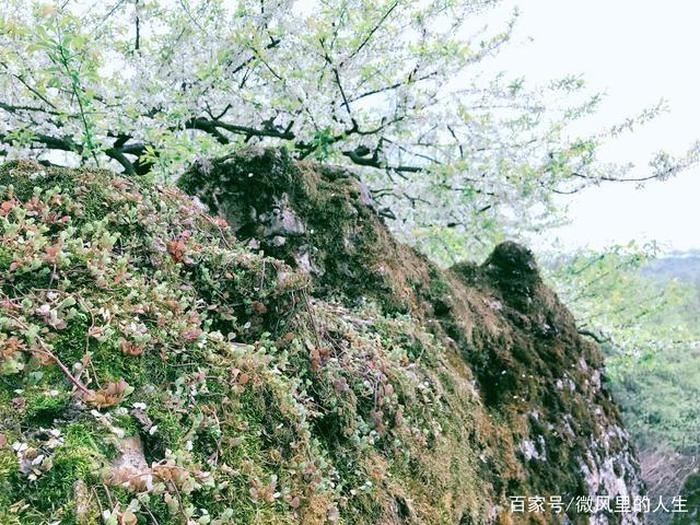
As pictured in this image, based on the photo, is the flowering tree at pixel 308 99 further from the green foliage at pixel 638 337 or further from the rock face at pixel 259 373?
the green foliage at pixel 638 337

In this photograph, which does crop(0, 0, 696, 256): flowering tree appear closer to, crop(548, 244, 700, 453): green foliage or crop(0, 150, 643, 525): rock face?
crop(0, 150, 643, 525): rock face

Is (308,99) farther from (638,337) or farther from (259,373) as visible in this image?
(638,337)

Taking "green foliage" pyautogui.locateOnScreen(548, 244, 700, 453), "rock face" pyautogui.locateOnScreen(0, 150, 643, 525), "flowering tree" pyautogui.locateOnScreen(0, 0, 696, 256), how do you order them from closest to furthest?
"rock face" pyautogui.locateOnScreen(0, 150, 643, 525) → "flowering tree" pyautogui.locateOnScreen(0, 0, 696, 256) → "green foliage" pyautogui.locateOnScreen(548, 244, 700, 453)

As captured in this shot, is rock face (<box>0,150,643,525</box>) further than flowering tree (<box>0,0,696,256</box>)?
No

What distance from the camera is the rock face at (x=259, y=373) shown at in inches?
75.8

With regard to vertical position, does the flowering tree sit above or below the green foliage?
above

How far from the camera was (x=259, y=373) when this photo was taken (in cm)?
262

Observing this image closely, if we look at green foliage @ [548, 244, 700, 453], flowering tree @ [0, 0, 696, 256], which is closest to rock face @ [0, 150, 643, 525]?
flowering tree @ [0, 0, 696, 256]

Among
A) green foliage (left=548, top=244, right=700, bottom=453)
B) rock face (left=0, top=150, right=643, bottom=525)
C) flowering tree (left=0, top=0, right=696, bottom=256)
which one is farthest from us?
→ green foliage (left=548, top=244, right=700, bottom=453)

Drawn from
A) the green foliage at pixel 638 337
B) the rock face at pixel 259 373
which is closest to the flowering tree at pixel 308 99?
the rock face at pixel 259 373

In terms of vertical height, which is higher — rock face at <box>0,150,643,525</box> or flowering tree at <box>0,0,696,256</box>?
flowering tree at <box>0,0,696,256</box>

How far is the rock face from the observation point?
1.92 m

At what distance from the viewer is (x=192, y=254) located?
3.22m

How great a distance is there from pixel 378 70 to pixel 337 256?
282cm
